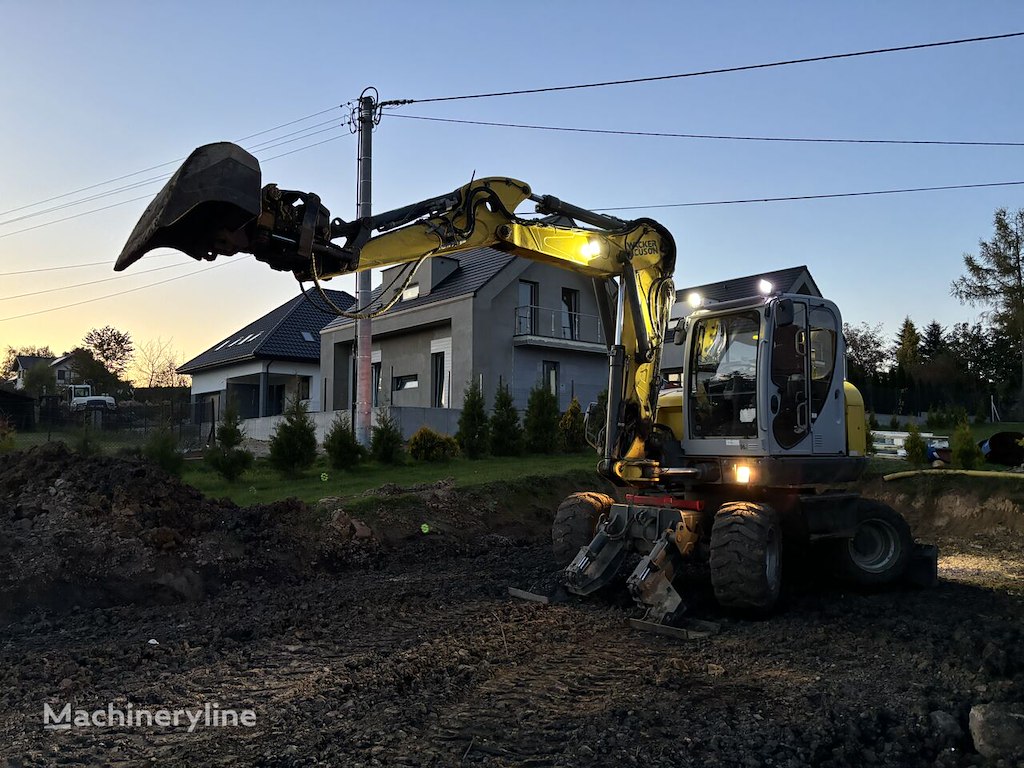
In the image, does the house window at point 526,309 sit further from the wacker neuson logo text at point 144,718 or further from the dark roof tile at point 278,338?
the wacker neuson logo text at point 144,718

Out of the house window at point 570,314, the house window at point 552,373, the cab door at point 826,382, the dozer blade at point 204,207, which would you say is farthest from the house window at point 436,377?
the dozer blade at point 204,207

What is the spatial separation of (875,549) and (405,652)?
18.0ft

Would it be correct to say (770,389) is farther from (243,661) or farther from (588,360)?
(588,360)

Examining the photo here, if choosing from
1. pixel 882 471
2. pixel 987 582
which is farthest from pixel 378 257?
pixel 882 471

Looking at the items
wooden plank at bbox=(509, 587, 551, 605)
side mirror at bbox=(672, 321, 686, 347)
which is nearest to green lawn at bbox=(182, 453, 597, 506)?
wooden plank at bbox=(509, 587, 551, 605)

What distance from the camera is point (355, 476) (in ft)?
50.5

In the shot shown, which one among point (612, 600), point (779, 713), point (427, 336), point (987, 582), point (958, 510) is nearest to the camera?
point (779, 713)

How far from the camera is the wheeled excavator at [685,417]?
686 centimetres

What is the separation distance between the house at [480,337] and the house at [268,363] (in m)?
4.15

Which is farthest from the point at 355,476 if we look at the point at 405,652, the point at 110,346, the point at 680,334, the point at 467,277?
the point at 110,346

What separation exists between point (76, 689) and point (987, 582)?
9.06 meters

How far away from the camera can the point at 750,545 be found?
6.81m

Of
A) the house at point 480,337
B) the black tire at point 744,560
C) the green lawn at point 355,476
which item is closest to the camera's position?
the black tire at point 744,560

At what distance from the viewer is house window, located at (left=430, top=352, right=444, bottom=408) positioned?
26.0 meters
